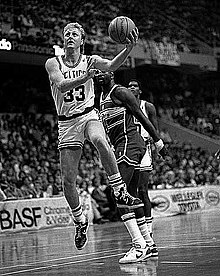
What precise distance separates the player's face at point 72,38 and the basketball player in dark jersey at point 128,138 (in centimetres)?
46

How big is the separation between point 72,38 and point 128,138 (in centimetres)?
142

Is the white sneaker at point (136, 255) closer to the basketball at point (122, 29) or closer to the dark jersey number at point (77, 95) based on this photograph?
the dark jersey number at point (77, 95)

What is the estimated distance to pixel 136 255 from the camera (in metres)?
7.49

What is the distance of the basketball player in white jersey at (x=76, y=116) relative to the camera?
745 centimetres

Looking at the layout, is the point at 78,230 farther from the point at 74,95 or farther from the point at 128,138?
the point at 74,95

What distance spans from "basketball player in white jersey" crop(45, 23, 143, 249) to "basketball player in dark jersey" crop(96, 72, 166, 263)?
0.24 m


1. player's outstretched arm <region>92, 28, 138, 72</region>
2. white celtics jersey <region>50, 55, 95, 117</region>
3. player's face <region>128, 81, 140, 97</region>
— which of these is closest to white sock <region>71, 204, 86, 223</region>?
white celtics jersey <region>50, 55, 95, 117</region>

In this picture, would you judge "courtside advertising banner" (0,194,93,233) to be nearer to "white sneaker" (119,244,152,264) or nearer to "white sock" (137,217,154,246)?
"white sock" (137,217,154,246)

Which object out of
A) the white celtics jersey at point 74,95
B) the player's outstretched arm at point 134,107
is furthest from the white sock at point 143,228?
the white celtics jersey at point 74,95

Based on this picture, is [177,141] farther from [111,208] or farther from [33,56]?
[111,208]

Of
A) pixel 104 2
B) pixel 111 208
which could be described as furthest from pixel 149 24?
pixel 111 208

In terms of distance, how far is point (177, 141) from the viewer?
3200 centimetres

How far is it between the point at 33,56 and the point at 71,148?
1770 cm

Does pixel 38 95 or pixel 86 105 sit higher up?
pixel 38 95
